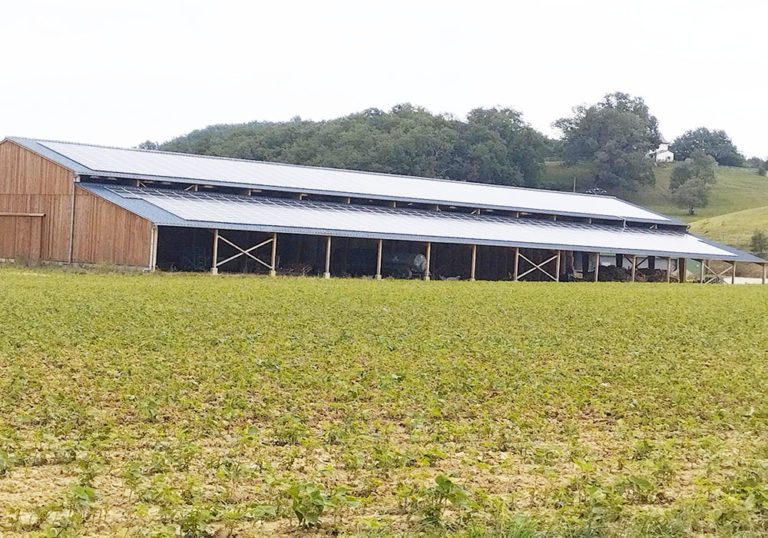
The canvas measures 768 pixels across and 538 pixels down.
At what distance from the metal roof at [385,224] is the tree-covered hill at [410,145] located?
3562cm

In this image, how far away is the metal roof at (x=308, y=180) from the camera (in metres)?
42.1

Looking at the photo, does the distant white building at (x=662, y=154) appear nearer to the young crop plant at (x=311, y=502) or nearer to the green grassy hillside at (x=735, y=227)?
the green grassy hillside at (x=735, y=227)

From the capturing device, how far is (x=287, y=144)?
303 feet

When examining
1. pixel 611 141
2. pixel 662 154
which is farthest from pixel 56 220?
pixel 662 154

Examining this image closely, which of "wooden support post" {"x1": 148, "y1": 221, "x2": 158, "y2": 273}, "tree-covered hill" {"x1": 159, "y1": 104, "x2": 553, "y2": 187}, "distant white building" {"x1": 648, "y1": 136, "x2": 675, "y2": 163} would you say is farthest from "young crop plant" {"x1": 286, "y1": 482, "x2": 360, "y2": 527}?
"distant white building" {"x1": 648, "y1": 136, "x2": 675, "y2": 163}

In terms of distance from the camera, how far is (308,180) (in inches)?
1914

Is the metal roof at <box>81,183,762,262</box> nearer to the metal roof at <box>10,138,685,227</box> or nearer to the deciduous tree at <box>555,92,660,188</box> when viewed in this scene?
A: the metal roof at <box>10,138,685,227</box>

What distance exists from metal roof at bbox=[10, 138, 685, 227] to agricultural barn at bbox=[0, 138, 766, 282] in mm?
109

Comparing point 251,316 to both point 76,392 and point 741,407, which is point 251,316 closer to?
point 76,392

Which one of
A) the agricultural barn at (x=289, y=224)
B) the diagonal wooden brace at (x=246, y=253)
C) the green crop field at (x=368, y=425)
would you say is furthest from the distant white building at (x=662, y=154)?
the green crop field at (x=368, y=425)

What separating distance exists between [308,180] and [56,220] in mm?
12688

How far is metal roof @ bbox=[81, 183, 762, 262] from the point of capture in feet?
125

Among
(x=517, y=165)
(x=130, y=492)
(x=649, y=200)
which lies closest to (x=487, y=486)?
(x=130, y=492)

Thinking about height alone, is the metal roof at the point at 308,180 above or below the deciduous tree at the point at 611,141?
below
